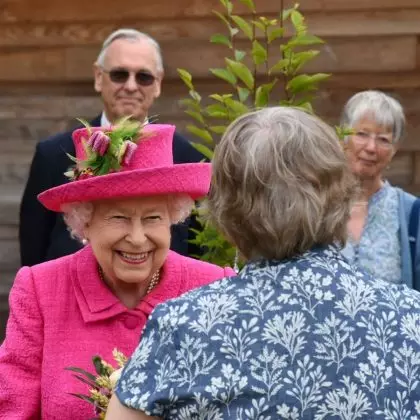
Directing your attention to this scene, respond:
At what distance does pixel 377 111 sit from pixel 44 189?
1383mm

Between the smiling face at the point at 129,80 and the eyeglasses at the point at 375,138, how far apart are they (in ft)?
2.90

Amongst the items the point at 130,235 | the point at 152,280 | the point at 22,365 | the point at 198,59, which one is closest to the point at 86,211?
the point at 130,235

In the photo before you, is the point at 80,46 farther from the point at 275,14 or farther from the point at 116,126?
the point at 116,126

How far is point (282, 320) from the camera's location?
2619mm

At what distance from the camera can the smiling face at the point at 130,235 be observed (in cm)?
354

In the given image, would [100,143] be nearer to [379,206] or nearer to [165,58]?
[379,206]

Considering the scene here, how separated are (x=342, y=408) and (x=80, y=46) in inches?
173

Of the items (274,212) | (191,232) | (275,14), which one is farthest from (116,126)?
(275,14)

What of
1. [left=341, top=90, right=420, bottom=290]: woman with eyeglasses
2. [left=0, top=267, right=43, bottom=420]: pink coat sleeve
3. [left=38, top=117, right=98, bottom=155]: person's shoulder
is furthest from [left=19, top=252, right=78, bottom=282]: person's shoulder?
[left=38, top=117, right=98, bottom=155]: person's shoulder

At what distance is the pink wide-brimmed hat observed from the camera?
11.4 ft

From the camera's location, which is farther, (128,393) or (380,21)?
(380,21)

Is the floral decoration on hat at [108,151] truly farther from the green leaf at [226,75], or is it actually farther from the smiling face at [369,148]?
the smiling face at [369,148]

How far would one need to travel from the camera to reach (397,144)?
5.50 m

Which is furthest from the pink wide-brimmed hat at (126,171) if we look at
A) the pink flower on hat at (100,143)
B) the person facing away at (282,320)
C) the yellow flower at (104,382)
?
the person facing away at (282,320)
